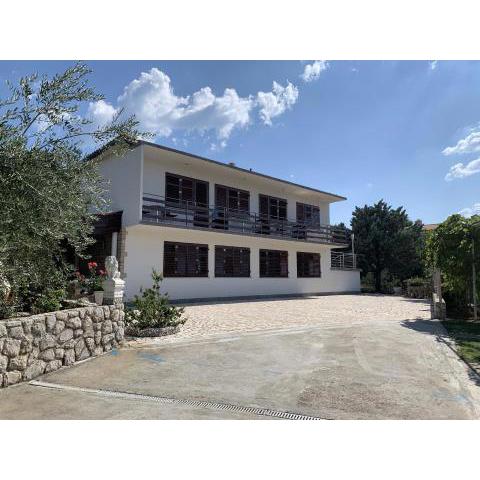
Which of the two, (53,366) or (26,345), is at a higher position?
(26,345)

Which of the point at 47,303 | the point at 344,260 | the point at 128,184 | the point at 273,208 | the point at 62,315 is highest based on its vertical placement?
the point at 273,208

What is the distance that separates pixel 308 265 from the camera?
2519 cm

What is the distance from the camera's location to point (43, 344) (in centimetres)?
612

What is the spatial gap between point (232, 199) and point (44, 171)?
1519 cm

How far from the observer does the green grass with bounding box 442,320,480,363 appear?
757 centimetres

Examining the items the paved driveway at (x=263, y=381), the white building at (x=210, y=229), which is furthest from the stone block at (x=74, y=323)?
the white building at (x=210, y=229)

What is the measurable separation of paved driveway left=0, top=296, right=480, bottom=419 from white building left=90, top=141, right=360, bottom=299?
26.4 feet

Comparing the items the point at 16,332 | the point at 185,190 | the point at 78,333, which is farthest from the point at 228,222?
the point at 16,332

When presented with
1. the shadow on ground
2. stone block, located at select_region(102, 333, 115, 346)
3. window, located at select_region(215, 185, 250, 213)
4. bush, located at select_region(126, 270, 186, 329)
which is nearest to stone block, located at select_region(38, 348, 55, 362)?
stone block, located at select_region(102, 333, 115, 346)

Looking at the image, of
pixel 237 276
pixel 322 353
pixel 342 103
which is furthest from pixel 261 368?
pixel 237 276

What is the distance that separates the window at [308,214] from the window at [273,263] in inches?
124

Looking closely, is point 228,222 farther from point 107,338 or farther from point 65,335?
point 65,335

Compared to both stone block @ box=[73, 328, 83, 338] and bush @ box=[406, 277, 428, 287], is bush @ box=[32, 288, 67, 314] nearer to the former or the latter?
stone block @ box=[73, 328, 83, 338]
